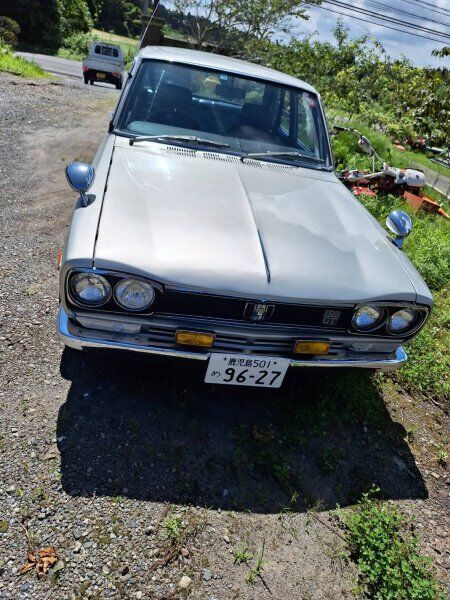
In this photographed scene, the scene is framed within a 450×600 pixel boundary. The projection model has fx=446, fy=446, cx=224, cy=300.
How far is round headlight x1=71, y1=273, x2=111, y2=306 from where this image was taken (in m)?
2.04

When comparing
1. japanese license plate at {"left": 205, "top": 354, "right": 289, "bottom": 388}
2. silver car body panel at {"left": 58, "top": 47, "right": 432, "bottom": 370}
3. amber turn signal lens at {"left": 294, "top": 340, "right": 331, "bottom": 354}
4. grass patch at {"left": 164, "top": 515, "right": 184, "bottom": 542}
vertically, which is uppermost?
silver car body panel at {"left": 58, "top": 47, "right": 432, "bottom": 370}

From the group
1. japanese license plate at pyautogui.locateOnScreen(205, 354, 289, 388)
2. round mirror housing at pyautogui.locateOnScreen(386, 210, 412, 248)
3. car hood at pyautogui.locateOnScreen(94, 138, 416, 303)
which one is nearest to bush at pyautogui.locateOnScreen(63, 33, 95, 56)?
car hood at pyautogui.locateOnScreen(94, 138, 416, 303)

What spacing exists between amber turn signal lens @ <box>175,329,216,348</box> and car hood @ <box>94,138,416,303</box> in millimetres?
244

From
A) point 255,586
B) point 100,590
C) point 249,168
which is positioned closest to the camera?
point 100,590

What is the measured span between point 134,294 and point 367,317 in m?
1.20

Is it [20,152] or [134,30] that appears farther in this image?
[134,30]

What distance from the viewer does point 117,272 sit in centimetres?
199

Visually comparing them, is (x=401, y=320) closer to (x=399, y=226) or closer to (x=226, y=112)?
(x=399, y=226)

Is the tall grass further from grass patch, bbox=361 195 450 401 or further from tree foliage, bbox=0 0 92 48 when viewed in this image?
tree foliage, bbox=0 0 92 48

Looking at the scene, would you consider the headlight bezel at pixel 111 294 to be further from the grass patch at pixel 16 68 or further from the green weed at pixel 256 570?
the grass patch at pixel 16 68

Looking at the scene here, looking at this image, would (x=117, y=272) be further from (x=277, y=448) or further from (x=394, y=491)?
(x=394, y=491)

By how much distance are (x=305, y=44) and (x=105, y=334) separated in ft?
51.5

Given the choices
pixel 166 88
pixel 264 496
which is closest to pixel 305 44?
pixel 166 88

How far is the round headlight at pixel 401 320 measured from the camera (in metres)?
2.37
